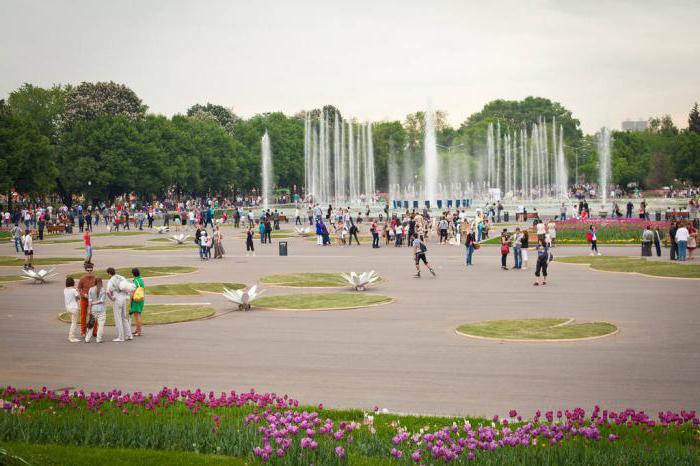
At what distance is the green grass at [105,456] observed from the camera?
36.7 ft

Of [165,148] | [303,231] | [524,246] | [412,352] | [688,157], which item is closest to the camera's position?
[412,352]

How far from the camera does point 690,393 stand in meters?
14.7

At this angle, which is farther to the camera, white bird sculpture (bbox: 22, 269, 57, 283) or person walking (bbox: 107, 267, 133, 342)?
white bird sculpture (bbox: 22, 269, 57, 283)

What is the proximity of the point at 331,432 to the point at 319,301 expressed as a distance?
52.1 feet

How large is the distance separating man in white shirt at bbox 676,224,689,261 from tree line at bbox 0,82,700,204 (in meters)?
69.1

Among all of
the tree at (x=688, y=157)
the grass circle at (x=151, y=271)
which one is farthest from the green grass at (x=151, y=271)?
the tree at (x=688, y=157)

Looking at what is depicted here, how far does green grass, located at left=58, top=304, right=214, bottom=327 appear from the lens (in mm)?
24406

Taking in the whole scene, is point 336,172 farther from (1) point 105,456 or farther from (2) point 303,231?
(1) point 105,456

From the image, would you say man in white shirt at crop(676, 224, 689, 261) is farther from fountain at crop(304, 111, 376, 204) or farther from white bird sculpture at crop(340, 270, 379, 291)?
fountain at crop(304, 111, 376, 204)

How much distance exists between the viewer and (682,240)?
37.3 metres

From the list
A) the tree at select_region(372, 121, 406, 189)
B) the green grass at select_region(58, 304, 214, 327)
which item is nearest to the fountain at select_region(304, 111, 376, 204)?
the tree at select_region(372, 121, 406, 189)

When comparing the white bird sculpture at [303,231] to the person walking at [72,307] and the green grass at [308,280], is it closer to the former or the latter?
the green grass at [308,280]

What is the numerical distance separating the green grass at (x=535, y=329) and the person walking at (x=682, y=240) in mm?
17254

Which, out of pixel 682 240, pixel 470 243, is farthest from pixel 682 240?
pixel 470 243
